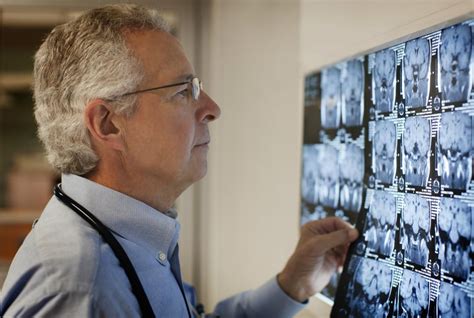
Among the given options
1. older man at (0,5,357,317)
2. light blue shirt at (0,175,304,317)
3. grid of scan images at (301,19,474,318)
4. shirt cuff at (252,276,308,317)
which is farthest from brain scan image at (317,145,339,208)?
light blue shirt at (0,175,304,317)

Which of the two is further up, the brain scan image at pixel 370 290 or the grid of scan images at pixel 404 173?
the grid of scan images at pixel 404 173

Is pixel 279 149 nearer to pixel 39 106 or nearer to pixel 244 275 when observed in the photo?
pixel 244 275

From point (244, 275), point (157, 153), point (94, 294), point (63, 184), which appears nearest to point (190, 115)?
point (157, 153)

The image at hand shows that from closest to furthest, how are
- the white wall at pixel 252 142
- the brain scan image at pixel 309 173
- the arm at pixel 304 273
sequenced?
the arm at pixel 304 273
the brain scan image at pixel 309 173
the white wall at pixel 252 142

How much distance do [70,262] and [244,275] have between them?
0.98 metres

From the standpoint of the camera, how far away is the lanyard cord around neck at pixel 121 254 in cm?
85

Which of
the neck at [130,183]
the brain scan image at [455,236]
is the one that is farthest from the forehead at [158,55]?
the brain scan image at [455,236]

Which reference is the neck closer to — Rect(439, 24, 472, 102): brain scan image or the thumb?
the thumb

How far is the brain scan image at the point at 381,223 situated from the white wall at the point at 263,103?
26cm

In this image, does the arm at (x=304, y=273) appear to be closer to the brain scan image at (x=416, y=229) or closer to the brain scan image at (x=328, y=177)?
the brain scan image at (x=328, y=177)

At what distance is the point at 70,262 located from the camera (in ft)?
2.63

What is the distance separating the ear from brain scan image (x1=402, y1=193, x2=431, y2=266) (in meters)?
0.50

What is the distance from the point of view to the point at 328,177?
3.88 ft

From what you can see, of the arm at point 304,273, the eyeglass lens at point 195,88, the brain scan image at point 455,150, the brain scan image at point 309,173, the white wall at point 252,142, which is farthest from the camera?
the white wall at point 252,142
